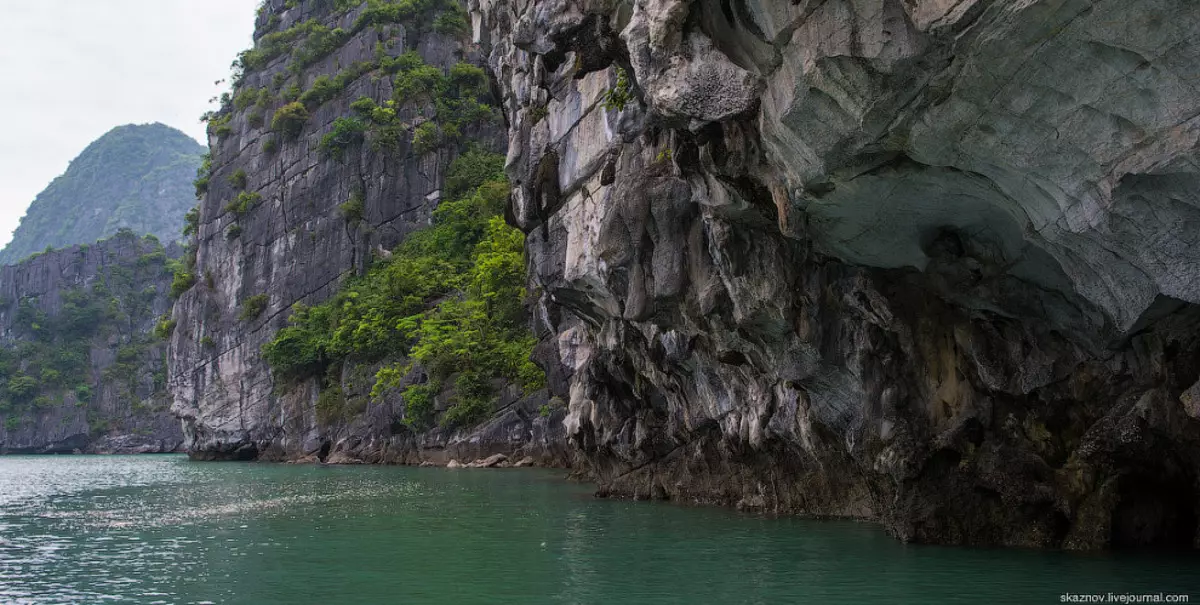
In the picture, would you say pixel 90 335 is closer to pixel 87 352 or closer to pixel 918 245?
pixel 87 352

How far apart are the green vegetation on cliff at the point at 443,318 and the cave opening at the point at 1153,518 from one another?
32789mm

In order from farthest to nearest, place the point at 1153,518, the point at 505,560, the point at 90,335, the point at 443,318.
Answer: the point at 90,335, the point at 443,318, the point at 505,560, the point at 1153,518

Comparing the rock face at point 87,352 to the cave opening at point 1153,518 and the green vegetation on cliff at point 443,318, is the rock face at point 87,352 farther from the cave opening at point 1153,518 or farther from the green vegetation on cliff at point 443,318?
Answer: the cave opening at point 1153,518

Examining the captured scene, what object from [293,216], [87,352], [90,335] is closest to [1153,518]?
[293,216]

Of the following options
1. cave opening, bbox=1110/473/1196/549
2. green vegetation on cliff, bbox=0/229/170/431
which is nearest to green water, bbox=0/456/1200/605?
cave opening, bbox=1110/473/1196/549

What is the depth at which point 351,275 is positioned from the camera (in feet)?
208

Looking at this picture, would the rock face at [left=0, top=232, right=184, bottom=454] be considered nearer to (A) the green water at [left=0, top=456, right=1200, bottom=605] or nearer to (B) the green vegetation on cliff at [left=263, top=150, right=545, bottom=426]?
(B) the green vegetation on cliff at [left=263, top=150, right=545, bottom=426]

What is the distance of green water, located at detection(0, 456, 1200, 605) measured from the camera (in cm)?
1173

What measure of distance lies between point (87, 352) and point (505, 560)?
10773 cm

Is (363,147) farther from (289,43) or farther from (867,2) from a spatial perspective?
(867,2)

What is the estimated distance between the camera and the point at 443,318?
51.6 m

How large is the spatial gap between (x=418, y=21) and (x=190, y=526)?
55.8 m

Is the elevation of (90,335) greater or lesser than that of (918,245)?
greater

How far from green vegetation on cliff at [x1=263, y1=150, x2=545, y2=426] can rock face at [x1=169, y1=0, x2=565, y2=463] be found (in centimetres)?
181
